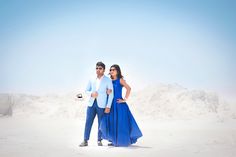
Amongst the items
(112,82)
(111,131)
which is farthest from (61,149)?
(112,82)

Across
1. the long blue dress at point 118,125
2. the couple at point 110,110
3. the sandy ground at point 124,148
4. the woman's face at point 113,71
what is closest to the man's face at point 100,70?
the couple at point 110,110

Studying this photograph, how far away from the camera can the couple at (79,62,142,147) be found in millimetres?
6125

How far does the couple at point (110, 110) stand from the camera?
6.12 metres

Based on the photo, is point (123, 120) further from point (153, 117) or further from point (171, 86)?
point (171, 86)

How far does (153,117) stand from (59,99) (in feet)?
18.9

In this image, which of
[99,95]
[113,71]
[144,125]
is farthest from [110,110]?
[144,125]

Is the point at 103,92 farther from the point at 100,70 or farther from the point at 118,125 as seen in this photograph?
the point at 118,125

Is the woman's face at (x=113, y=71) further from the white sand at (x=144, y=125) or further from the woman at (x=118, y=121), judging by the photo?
the white sand at (x=144, y=125)

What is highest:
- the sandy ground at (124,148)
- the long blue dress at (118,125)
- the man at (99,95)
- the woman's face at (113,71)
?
the woman's face at (113,71)

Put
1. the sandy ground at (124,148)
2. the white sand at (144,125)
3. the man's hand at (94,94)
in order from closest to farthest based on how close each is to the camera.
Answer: the sandy ground at (124,148), the white sand at (144,125), the man's hand at (94,94)

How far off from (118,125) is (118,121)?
6 cm

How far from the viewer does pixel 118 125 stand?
20.4ft

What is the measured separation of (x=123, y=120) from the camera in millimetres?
6234

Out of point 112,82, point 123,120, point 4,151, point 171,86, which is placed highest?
point 171,86
